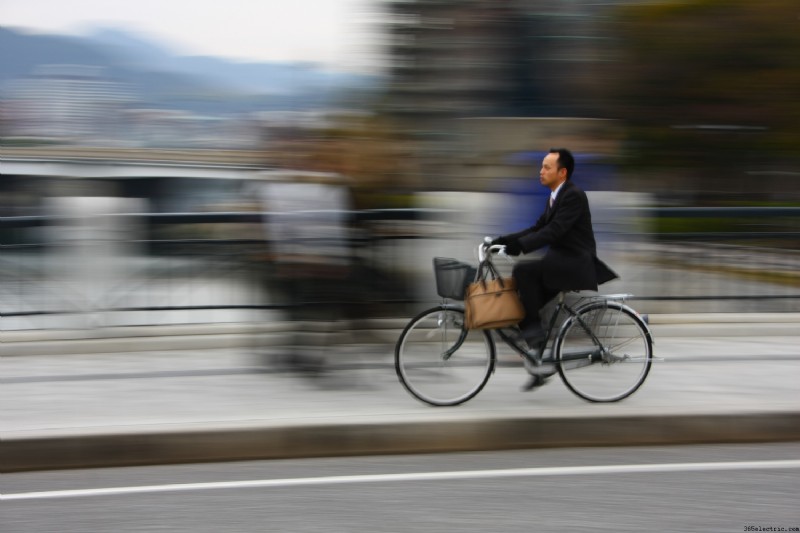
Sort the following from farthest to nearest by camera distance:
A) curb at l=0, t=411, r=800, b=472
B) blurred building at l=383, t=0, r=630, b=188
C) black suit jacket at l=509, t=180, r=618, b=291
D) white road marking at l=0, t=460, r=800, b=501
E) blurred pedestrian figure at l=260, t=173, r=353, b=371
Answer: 1. blurred building at l=383, t=0, r=630, b=188
2. blurred pedestrian figure at l=260, t=173, r=353, b=371
3. black suit jacket at l=509, t=180, r=618, b=291
4. curb at l=0, t=411, r=800, b=472
5. white road marking at l=0, t=460, r=800, b=501

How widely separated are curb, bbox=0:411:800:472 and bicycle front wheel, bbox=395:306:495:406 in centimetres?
64

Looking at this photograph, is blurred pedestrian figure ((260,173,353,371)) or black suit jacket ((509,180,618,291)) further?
blurred pedestrian figure ((260,173,353,371))

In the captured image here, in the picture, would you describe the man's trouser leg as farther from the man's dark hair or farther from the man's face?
the man's dark hair

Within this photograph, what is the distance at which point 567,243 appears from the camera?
6.19m

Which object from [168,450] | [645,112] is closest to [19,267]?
[168,450]

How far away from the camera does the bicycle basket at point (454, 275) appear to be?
632 centimetres

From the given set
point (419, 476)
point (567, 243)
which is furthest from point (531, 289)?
point (419, 476)

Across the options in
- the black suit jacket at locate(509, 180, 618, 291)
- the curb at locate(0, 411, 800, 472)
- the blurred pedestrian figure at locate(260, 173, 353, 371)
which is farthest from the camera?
the blurred pedestrian figure at locate(260, 173, 353, 371)

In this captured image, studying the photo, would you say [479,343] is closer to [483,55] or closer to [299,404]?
[299,404]

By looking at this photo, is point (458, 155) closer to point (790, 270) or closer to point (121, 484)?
point (790, 270)

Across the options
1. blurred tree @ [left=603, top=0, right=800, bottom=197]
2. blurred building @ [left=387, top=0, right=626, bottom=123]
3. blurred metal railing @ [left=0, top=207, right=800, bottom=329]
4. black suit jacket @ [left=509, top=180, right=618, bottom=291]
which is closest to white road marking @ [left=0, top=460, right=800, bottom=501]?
black suit jacket @ [left=509, top=180, right=618, bottom=291]

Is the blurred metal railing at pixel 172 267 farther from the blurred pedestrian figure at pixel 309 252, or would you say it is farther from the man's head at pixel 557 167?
the man's head at pixel 557 167

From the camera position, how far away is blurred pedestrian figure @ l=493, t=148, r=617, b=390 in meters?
6.12

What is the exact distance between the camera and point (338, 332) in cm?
741
